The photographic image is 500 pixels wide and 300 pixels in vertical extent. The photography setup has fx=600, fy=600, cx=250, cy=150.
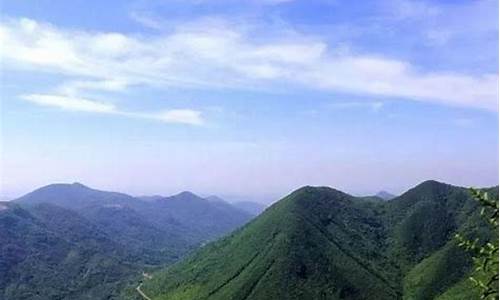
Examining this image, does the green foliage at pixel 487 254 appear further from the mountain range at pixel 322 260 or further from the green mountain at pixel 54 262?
the green mountain at pixel 54 262

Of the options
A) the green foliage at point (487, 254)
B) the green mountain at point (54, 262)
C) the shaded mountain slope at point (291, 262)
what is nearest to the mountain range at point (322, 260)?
the shaded mountain slope at point (291, 262)

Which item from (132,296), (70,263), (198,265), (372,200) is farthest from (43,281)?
(372,200)

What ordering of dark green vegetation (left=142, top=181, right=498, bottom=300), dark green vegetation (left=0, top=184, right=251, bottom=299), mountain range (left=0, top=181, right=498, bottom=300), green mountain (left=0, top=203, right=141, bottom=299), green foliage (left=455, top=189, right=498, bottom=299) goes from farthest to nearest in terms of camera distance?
dark green vegetation (left=0, top=184, right=251, bottom=299)
green mountain (left=0, top=203, right=141, bottom=299)
mountain range (left=0, top=181, right=498, bottom=300)
dark green vegetation (left=142, top=181, right=498, bottom=300)
green foliage (left=455, top=189, right=498, bottom=299)

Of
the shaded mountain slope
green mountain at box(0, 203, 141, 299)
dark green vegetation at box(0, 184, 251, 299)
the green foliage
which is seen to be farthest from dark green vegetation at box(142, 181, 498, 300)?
the green foliage

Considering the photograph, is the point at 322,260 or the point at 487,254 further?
the point at 322,260

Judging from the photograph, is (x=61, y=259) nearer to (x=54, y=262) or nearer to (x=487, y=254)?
(x=54, y=262)

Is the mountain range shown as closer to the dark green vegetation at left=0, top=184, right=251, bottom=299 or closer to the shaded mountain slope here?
the shaded mountain slope

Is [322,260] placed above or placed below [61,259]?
above

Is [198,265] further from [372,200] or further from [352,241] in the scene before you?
[372,200]

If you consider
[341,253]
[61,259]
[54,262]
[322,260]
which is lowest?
[54,262]

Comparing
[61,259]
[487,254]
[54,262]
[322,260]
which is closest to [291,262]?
[322,260]
